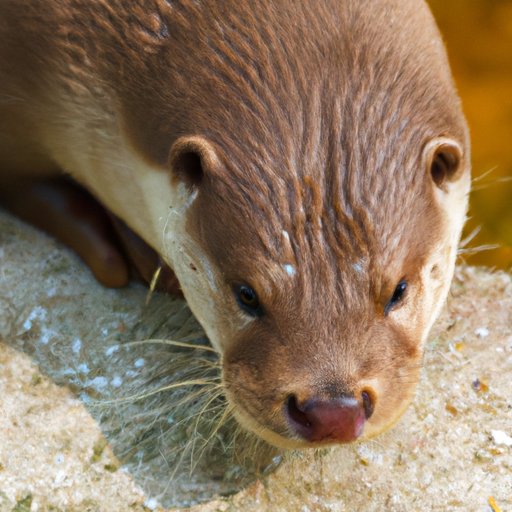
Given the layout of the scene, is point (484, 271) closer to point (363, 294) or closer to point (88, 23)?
point (363, 294)

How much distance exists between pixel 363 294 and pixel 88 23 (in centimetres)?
112

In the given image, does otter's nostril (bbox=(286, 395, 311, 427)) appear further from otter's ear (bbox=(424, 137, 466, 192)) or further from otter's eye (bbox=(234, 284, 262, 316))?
otter's ear (bbox=(424, 137, 466, 192))

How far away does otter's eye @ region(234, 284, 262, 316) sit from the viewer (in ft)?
6.95

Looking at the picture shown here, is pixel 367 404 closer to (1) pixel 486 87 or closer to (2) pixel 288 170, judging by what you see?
(2) pixel 288 170

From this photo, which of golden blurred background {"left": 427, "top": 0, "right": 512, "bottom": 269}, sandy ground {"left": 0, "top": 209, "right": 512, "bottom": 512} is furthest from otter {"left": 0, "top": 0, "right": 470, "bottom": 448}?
golden blurred background {"left": 427, "top": 0, "right": 512, "bottom": 269}

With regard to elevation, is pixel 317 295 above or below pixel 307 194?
below

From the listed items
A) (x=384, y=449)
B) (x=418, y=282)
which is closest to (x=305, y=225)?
(x=418, y=282)

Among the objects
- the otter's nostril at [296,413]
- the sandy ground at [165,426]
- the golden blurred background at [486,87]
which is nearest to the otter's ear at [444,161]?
the otter's nostril at [296,413]

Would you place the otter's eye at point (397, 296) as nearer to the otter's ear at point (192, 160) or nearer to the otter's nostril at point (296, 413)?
the otter's nostril at point (296, 413)

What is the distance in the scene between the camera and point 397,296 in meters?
2.13

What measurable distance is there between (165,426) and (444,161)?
1074 mm

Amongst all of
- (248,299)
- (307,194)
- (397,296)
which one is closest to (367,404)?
(397,296)

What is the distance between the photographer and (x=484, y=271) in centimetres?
327

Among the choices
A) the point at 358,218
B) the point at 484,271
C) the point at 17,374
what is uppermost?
the point at 358,218
